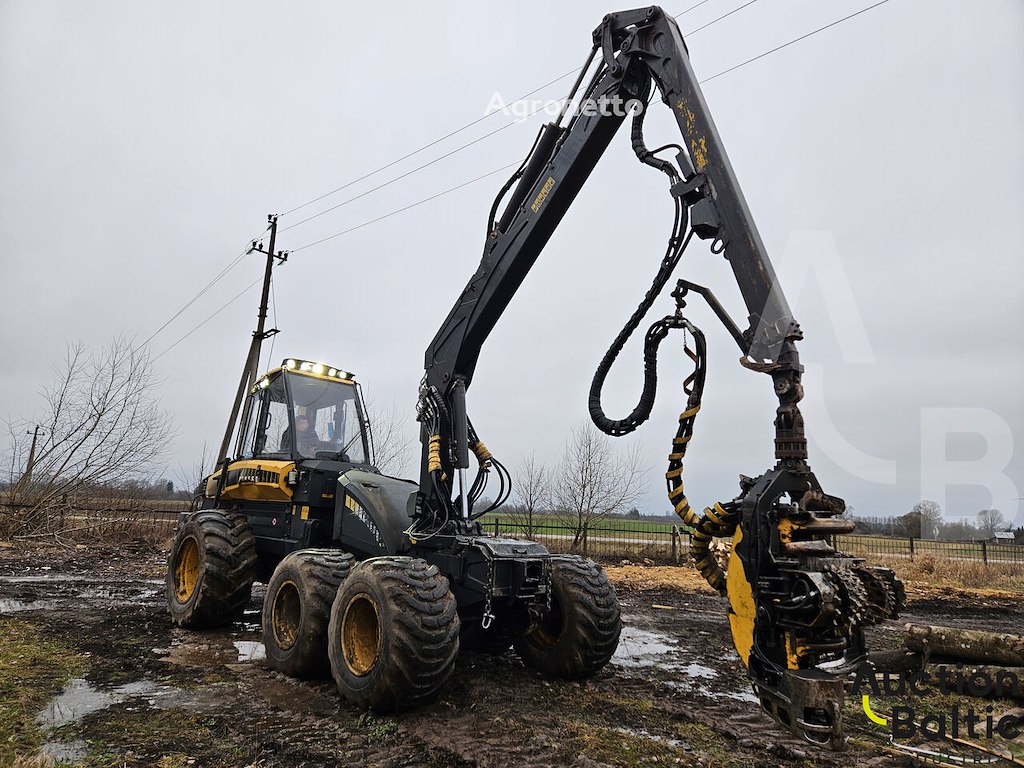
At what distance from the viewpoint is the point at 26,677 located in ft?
17.2

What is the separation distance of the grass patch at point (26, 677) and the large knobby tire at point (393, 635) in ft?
Result: 6.31

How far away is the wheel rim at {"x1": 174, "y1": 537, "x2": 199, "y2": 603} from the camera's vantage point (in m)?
8.00

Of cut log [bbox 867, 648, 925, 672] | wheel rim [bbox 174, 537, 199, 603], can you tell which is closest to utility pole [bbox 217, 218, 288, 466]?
wheel rim [bbox 174, 537, 199, 603]

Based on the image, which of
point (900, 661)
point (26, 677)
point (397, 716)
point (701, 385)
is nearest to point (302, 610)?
point (397, 716)

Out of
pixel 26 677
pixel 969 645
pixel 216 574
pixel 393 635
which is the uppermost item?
pixel 393 635

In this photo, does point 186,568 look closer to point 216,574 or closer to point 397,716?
point 216,574

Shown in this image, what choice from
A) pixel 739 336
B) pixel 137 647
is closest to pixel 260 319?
pixel 137 647

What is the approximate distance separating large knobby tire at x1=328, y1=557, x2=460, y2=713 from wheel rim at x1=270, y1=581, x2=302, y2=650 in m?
0.94

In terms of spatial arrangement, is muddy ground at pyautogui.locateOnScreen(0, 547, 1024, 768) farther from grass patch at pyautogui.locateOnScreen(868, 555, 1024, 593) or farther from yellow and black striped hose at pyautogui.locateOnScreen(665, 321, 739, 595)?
grass patch at pyautogui.locateOnScreen(868, 555, 1024, 593)

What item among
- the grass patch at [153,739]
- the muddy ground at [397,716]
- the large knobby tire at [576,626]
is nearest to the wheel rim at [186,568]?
the muddy ground at [397,716]

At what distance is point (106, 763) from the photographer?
12.3 ft

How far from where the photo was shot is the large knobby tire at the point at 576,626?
5.68 meters

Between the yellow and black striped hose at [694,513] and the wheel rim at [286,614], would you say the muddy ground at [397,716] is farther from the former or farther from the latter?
the yellow and black striped hose at [694,513]

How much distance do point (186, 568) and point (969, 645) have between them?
8542 millimetres
